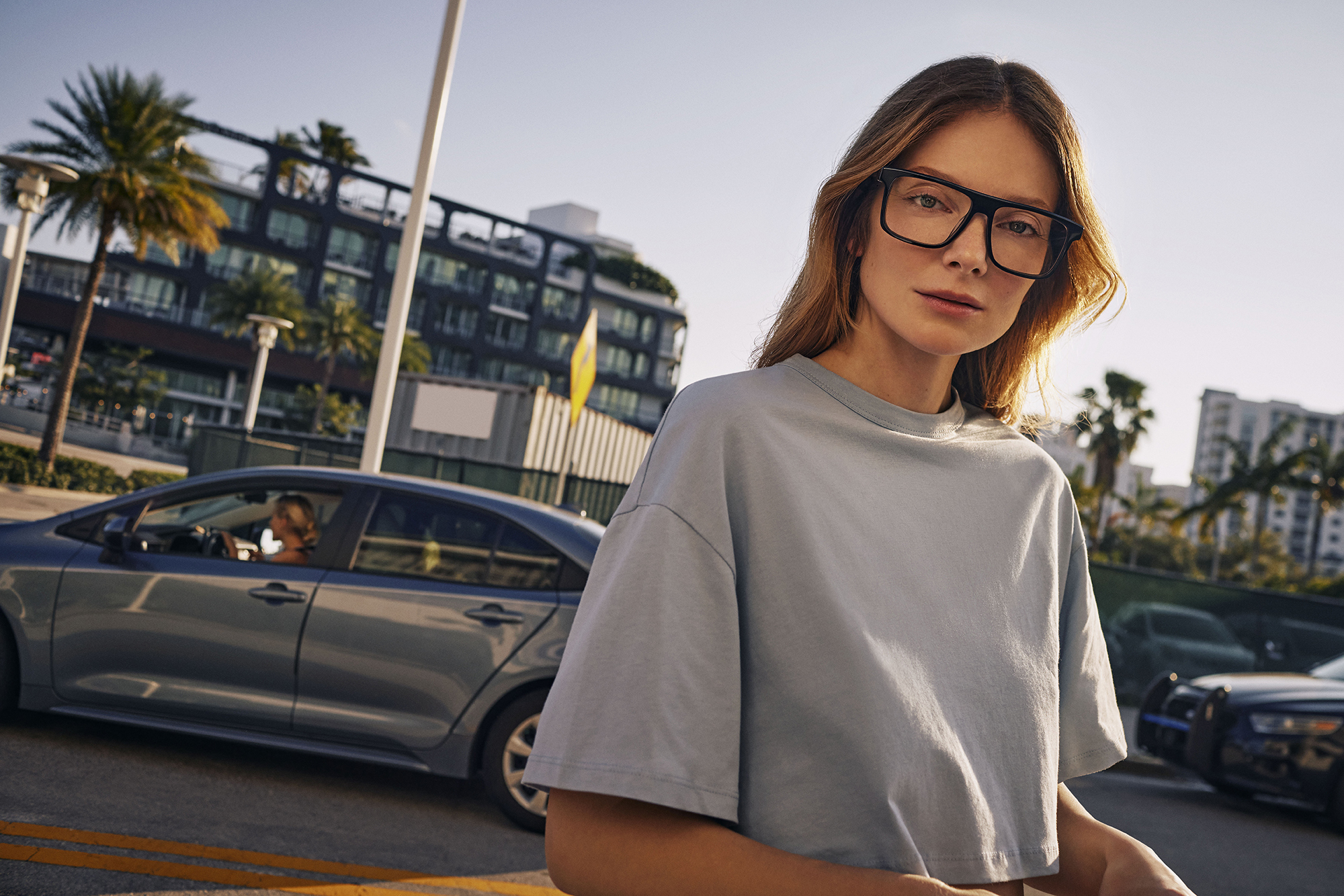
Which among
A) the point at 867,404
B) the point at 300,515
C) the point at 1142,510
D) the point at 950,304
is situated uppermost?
the point at 1142,510

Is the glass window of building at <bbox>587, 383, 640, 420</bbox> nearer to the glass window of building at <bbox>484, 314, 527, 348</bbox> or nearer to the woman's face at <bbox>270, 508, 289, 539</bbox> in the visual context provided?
the glass window of building at <bbox>484, 314, 527, 348</bbox>

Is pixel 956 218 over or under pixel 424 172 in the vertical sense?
under

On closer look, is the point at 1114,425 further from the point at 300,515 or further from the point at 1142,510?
the point at 300,515

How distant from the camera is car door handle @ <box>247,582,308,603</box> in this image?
5.02m

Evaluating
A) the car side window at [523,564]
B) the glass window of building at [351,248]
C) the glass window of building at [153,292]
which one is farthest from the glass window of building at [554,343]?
the car side window at [523,564]

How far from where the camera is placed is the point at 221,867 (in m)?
3.80

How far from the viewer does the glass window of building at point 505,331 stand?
2906 inches

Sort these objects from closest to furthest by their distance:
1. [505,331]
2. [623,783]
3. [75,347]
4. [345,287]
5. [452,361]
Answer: [623,783] < [75,347] < [345,287] < [452,361] < [505,331]

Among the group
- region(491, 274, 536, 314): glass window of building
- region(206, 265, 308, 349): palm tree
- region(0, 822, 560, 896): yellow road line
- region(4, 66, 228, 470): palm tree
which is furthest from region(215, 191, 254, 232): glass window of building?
region(0, 822, 560, 896): yellow road line

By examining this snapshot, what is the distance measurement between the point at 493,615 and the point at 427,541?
57cm

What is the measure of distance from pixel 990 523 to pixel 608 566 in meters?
0.49

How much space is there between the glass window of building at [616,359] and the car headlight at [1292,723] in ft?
242

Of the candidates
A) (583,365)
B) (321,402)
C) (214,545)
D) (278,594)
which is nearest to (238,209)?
(321,402)

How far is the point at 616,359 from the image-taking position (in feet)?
267
